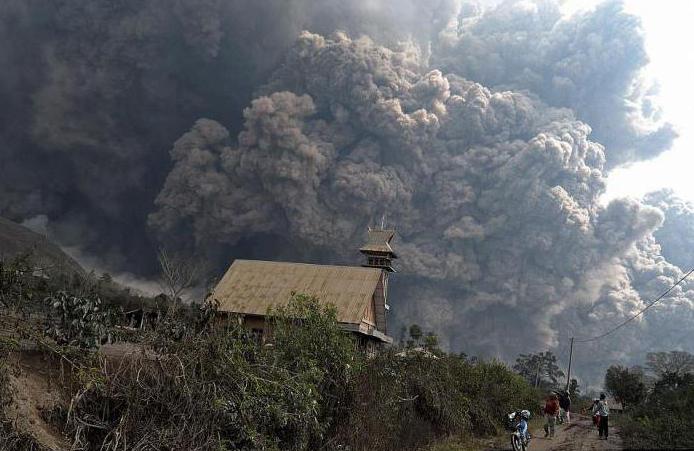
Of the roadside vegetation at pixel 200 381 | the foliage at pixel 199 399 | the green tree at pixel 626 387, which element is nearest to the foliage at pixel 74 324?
the roadside vegetation at pixel 200 381

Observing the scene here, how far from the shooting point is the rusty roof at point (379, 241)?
143 ft

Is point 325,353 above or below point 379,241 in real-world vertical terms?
below

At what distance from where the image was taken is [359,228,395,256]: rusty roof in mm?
43438

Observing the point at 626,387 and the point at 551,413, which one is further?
the point at 626,387

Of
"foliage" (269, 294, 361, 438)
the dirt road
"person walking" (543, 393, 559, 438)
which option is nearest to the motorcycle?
the dirt road

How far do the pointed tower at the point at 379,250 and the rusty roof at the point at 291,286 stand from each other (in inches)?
420

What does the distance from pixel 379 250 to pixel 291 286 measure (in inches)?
525

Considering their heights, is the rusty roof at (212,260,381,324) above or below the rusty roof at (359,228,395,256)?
below

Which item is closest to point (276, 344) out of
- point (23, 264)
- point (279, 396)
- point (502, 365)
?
point (279, 396)

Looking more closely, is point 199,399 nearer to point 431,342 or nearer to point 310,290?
point 431,342

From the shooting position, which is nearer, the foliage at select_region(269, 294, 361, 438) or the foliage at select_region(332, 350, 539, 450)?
the foliage at select_region(269, 294, 361, 438)

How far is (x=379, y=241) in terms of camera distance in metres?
44.4

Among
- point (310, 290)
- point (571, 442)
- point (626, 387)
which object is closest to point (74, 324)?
point (571, 442)

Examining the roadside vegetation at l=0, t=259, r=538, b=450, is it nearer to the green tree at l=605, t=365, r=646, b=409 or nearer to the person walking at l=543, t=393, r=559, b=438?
the person walking at l=543, t=393, r=559, b=438
